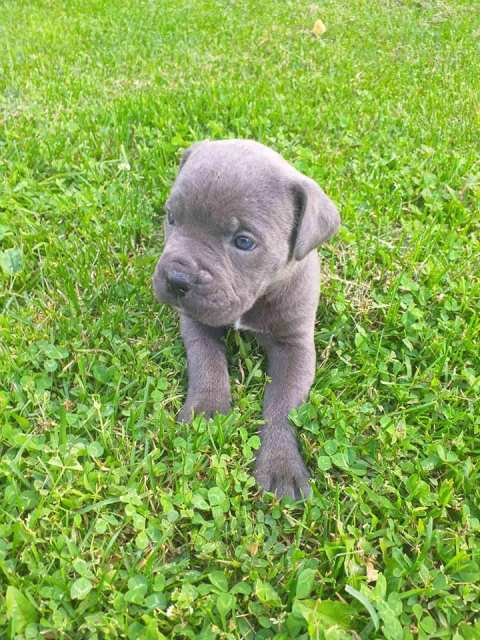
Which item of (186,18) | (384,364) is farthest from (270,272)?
(186,18)

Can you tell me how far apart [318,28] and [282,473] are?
805 centimetres

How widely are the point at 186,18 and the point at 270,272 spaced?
7434 millimetres

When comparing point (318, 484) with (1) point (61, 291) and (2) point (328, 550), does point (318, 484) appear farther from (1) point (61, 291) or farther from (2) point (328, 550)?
(1) point (61, 291)

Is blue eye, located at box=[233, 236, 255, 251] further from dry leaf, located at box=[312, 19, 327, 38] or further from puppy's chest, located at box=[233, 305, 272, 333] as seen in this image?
dry leaf, located at box=[312, 19, 327, 38]

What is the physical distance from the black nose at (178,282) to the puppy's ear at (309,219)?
0.63 m

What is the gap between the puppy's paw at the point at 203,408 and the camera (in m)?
3.01

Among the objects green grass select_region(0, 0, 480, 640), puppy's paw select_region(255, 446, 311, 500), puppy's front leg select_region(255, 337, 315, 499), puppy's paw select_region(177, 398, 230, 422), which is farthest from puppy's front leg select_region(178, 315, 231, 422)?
puppy's paw select_region(255, 446, 311, 500)

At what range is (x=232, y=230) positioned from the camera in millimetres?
2910

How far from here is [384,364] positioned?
3348 millimetres

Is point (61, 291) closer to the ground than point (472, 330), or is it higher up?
closer to the ground

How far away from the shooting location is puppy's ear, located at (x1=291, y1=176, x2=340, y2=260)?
3039mm

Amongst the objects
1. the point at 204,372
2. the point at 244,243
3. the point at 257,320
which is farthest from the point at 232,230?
the point at 204,372

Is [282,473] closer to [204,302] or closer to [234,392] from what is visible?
[234,392]

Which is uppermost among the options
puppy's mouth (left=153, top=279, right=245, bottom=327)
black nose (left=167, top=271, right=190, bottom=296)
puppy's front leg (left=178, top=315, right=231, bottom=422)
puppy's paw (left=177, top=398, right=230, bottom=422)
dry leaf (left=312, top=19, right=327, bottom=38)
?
dry leaf (left=312, top=19, right=327, bottom=38)
